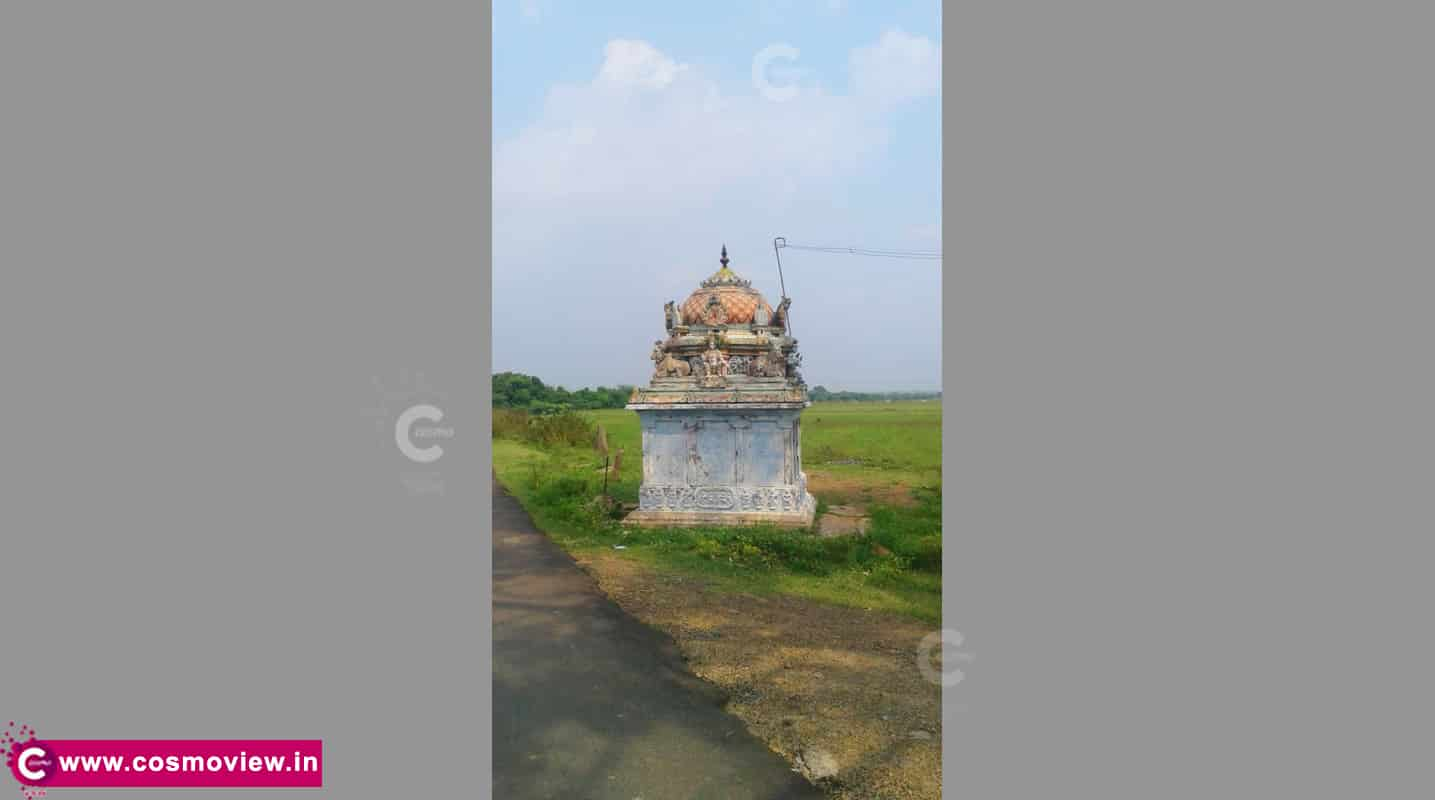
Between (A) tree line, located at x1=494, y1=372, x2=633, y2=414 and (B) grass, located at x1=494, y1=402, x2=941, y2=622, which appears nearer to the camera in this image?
(B) grass, located at x1=494, y1=402, x2=941, y2=622

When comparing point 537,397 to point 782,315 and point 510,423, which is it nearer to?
point 510,423

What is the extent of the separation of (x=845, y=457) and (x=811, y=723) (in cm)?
2531

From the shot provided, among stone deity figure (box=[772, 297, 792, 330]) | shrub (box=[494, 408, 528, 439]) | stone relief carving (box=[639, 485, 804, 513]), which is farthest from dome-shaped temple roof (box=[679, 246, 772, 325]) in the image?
shrub (box=[494, 408, 528, 439])

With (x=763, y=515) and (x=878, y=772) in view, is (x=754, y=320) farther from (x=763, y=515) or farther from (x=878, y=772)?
(x=878, y=772)

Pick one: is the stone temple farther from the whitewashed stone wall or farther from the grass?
the grass

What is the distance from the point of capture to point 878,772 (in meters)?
5.82

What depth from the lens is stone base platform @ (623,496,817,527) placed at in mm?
15695

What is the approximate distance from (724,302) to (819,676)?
10.7 m

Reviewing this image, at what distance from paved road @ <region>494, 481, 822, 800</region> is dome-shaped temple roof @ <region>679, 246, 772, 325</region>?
8.27m
